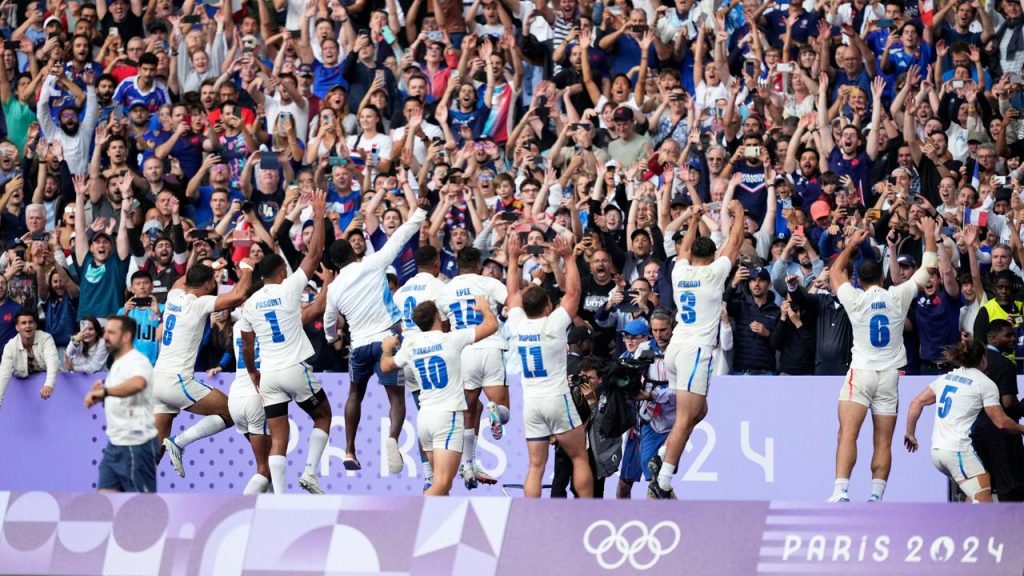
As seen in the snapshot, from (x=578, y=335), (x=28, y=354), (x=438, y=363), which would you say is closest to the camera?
(x=438, y=363)

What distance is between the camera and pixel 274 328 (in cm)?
1596

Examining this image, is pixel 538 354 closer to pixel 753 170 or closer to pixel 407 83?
pixel 753 170

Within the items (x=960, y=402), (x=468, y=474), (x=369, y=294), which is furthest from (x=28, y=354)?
(x=960, y=402)

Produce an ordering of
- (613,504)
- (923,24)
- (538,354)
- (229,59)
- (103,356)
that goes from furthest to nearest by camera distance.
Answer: (229,59), (923,24), (103,356), (538,354), (613,504)

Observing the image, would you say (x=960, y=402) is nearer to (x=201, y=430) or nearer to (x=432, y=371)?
(x=432, y=371)

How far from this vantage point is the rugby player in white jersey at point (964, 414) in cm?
1516

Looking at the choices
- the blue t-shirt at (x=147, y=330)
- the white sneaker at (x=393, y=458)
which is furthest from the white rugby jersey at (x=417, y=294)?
the blue t-shirt at (x=147, y=330)

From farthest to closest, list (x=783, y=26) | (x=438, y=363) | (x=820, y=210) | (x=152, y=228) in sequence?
1. (x=783, y=26)
2. (x=152, y=228)
3. (x=820, y=210)
4. (x=438, y=363)

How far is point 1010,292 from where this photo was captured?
1728 centimetres

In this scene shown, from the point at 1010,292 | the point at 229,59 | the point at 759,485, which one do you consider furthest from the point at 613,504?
the point at 229,59

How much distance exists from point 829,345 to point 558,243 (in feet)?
12.8

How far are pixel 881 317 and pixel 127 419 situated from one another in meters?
6.95

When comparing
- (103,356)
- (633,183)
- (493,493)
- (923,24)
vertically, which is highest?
(923,24)

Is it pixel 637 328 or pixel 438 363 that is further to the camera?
pixel 637 328
